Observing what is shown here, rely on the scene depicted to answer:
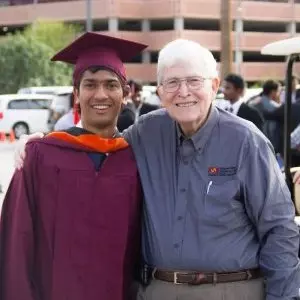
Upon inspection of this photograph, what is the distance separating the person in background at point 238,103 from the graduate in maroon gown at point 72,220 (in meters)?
4.68

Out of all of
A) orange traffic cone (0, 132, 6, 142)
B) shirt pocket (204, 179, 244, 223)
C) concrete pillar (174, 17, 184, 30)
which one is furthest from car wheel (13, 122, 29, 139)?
concrete pillar (174, 17, 184, 30)

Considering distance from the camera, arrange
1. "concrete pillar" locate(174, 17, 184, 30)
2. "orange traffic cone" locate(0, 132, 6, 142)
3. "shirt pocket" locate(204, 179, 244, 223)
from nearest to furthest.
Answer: "shirt pocket" locate(204, 179, 244, 223) → "orange traffic cone" locate(0, 132, 6, 142) → "concrete pillar" locate(174, 17, 184, 30)

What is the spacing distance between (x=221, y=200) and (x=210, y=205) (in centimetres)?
4

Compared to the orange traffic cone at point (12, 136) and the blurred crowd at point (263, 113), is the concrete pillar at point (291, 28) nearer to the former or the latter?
the orange traffic cone at point (12, 136)

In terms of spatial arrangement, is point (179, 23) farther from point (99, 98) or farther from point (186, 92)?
point (186, 92)

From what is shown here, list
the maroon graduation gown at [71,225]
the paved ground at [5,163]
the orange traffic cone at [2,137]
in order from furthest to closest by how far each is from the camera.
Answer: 1. the orange traffic cone at [2,137]
2. the paved ground at [5,163]
3. the maroon graduation gown at [71,225]

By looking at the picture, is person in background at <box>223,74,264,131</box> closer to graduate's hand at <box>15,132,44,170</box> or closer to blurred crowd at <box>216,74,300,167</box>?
blurred crowd at <box>216,74,300,167</box>

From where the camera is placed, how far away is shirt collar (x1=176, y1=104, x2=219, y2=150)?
9.39ft

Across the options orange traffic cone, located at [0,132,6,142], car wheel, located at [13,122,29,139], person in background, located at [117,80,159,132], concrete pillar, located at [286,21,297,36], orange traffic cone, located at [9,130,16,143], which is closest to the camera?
person in background, located at [117,80,159,132]

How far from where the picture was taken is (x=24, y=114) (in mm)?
25781

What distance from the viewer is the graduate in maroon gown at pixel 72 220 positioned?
2.92m

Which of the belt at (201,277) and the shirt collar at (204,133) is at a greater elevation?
the shirt collar at (204,133)

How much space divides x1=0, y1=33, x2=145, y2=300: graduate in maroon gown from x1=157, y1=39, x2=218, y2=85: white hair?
0.34m

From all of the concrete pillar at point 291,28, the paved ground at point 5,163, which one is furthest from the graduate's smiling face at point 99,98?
the concrete pillar at point 291,28
